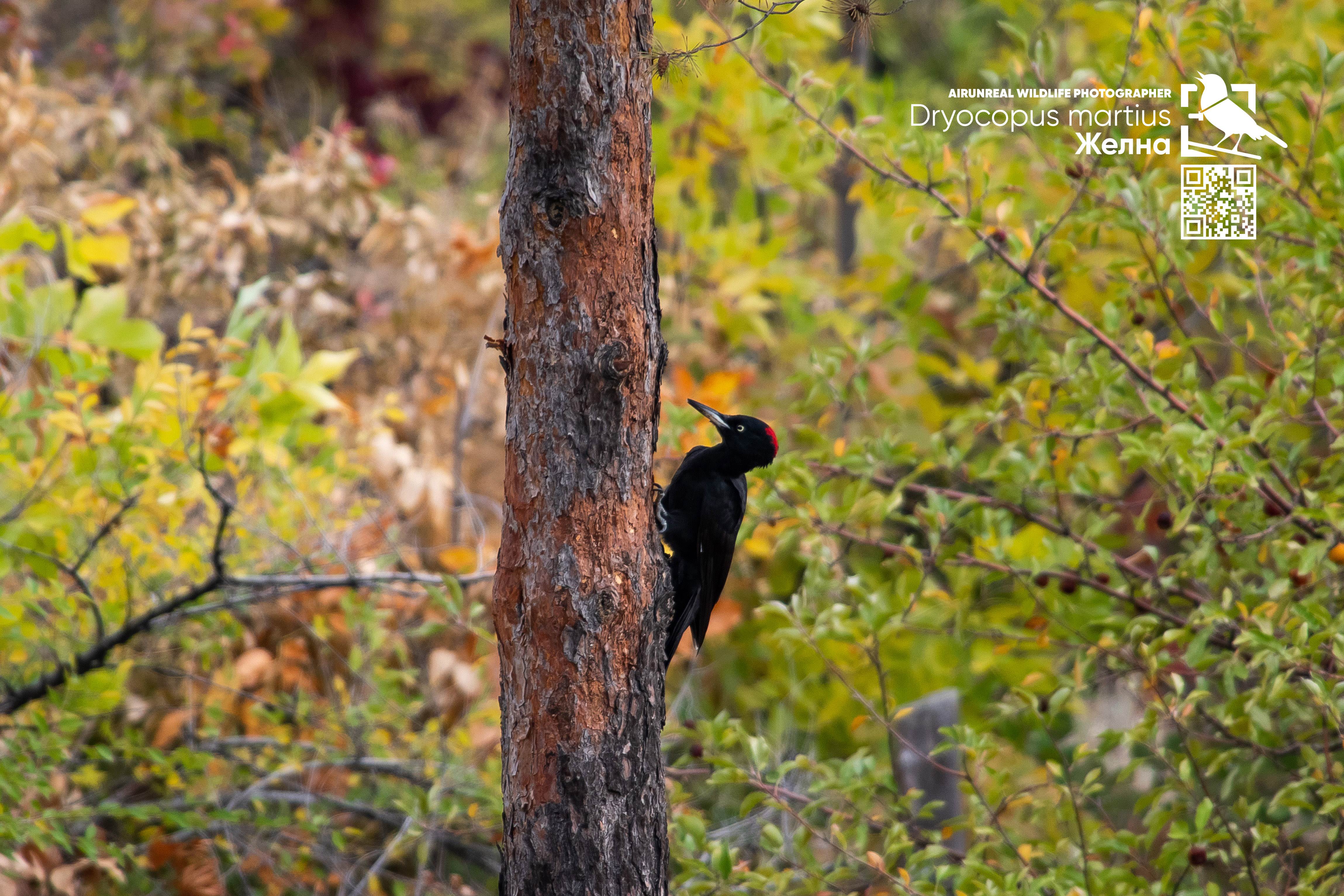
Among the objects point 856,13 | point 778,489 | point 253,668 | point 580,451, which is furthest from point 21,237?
point 856,13

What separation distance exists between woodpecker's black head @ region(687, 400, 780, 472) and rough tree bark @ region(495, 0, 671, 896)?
1077mm

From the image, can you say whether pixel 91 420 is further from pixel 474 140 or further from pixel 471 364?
pixel 474 140

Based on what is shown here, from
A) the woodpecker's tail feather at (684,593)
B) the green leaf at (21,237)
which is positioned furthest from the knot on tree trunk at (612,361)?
the green leaf at (21,237)

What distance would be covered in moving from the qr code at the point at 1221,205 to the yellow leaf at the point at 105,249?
3.17 metres

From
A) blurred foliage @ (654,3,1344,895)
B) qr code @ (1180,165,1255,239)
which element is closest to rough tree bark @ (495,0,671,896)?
blurred foliage @ (654,3,1344,895)

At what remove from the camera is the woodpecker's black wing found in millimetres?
2926

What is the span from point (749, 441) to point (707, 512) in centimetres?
29

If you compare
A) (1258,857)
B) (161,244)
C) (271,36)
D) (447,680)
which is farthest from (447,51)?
(1258,857)

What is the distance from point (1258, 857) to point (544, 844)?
223 centimetres

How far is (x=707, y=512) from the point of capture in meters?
2.98

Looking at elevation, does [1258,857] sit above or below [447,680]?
below

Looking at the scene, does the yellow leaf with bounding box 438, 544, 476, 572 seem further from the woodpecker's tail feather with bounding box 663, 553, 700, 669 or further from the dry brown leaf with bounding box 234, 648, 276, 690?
the woodpecker's tail feather with bounding box 663, 553, 700, 669

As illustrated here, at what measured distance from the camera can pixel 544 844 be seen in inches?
79.2

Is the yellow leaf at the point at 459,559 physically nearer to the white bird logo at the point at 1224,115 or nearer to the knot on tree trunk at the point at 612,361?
the knot on tree trunk at the point at 612,361
